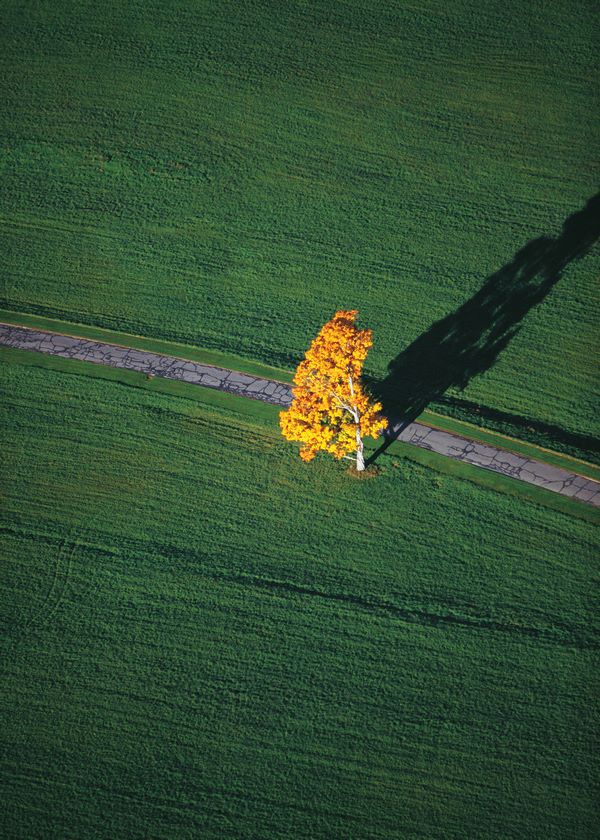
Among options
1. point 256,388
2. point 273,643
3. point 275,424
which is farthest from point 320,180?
point 273,643

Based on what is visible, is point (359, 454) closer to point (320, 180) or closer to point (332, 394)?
point (332, 394)

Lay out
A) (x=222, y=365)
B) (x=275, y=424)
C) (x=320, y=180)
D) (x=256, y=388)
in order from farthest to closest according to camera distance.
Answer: (x=320, y=180) < (x=222, y=365) < (x=256, y=388) < (x=275, y=424)

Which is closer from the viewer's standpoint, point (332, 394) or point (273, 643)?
point (273, 643)

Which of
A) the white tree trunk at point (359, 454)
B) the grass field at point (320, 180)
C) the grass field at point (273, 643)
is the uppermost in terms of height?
the grass field at point (320, 180)

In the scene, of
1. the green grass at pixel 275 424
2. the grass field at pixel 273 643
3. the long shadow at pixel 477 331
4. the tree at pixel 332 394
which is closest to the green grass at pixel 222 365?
the green grass at pixel 275 424

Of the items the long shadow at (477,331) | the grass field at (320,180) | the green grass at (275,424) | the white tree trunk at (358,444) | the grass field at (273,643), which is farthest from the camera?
the grass field at (320,180)

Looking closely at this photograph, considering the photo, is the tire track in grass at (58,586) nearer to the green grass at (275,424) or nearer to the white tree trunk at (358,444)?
the green grass at (275,424)

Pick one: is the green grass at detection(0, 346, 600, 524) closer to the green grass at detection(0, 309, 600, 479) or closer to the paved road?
the green grass at detection(0, 309, 600, 479)
